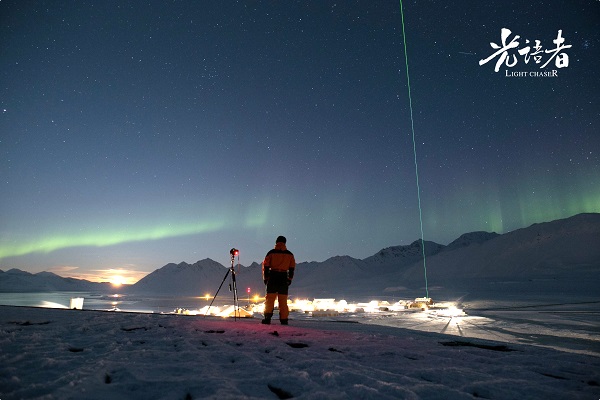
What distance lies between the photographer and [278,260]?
9.55 meters

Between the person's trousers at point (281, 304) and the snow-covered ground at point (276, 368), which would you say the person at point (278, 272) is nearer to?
the person's trousers at point (281, 304)

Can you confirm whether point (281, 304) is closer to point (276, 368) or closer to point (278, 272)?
point (278, 272)

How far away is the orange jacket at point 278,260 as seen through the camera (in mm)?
9539

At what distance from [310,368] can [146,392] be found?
1.77m

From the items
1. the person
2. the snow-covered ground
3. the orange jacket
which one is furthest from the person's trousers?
the snow-covered ground

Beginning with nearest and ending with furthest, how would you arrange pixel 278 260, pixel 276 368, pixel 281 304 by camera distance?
→ pixel 276 368 < pixel 281 304 < pixel 278 260

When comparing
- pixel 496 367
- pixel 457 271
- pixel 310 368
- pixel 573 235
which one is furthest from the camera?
pixel 457 271

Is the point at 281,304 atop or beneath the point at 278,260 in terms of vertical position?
beneath

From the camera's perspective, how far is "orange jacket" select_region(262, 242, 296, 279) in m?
9.54

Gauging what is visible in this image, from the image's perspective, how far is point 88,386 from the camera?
3.10 m

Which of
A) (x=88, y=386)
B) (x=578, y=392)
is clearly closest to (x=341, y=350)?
(x=578, y=392)

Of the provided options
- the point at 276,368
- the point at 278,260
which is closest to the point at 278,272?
the point at 278,260

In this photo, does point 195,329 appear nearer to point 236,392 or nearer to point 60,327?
point 60,327

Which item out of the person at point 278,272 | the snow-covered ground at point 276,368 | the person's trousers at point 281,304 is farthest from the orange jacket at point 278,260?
the snow-covered ground at point 276,368
